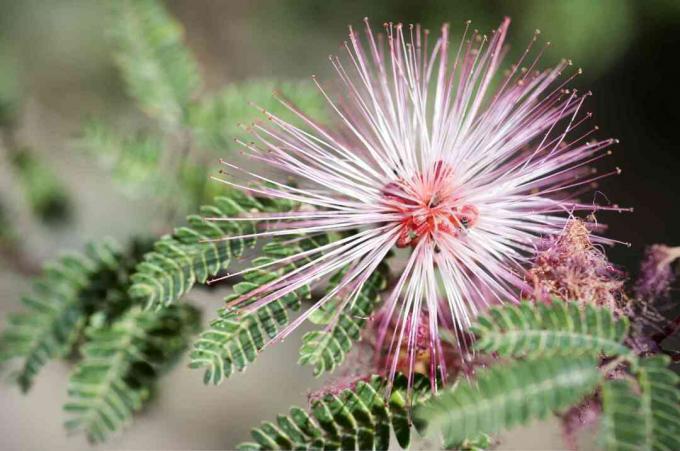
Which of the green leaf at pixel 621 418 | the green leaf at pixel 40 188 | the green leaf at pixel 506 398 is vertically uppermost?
the green leaf at pixel 40 188

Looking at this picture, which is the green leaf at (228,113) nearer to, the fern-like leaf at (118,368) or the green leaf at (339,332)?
the fern-like leaf at (118,368)


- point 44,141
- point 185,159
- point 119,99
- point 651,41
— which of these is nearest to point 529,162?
point 185,159

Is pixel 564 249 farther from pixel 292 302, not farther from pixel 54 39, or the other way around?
pixel 54 39

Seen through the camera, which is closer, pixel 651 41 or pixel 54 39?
pixel 651 41

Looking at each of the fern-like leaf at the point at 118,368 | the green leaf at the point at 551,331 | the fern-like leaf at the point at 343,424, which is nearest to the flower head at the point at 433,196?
the fern-like leaf at the point at 343,424

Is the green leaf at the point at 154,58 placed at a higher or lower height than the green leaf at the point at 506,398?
higher

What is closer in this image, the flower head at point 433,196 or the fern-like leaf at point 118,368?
the flower head at point 433,196

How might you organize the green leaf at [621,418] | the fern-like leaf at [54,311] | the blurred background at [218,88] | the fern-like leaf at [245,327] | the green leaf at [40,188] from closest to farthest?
1. the green leaf at [621,418]
2. the fern-like leaf at [245,327]
3. the fern-like leaf at [54,311]
4. the green leaf at [40,188]
5. the blurred background at [218,88]
